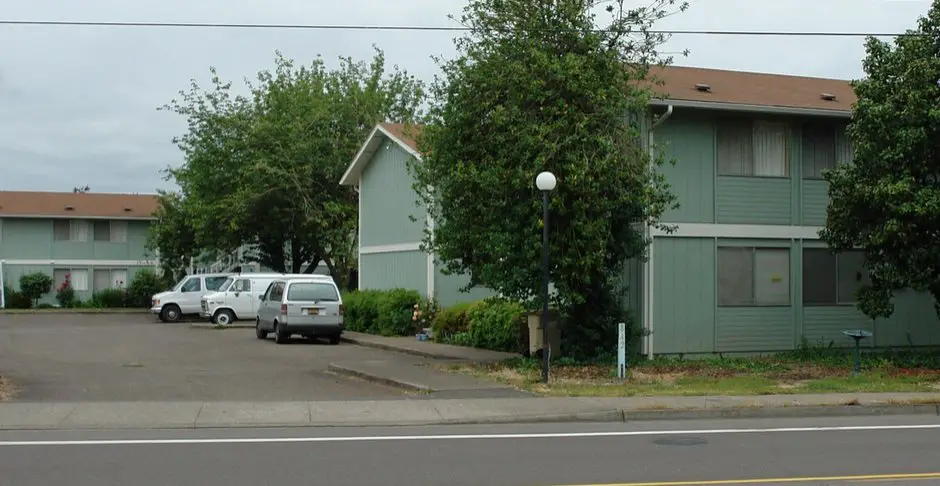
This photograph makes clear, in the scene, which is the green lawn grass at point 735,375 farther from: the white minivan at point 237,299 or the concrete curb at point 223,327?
the white minivan at point 237,299

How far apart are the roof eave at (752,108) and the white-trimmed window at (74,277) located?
43840 mm

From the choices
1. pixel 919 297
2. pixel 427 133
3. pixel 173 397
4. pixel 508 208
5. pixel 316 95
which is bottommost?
pixel 173 397

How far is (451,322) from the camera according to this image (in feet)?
88.4

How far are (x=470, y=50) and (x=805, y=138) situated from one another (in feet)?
28.4

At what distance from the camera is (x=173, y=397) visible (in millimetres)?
16344

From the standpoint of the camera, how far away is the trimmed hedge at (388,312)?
2942 cm

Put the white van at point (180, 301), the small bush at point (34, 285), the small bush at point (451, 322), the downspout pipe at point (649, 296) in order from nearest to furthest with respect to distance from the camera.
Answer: the downspout pipe at point (649, 296) → the small bush at point (451, 322) → the white van at point (180, 301) → the small bush at point (34, 285)

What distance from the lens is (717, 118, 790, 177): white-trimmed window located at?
74.6 feet

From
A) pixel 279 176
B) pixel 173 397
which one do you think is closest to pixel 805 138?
pixel 173 397

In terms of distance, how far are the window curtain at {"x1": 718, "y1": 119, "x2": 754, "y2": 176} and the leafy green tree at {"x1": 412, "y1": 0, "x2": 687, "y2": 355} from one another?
10.4ft

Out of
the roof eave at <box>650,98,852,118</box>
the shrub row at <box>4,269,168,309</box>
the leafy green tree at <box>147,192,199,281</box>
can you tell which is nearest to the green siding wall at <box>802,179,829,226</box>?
the roof eave at <box>650,98,852,118</box>

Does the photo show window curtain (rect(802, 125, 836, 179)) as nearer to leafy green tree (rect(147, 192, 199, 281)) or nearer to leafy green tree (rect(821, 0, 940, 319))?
leafy green tree (rect(821, 0, 940, 319))

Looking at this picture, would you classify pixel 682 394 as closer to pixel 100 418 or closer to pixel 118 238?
pixel 100 418

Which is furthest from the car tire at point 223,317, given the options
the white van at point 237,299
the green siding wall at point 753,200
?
the green siding wall at point 753,200
